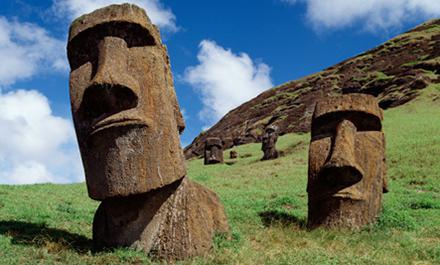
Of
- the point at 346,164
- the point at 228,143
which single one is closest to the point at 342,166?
the point at 346,164

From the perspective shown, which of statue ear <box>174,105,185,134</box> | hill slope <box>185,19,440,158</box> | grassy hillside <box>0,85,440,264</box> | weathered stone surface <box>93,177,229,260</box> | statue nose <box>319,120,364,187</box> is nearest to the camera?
grassy hillside <box>0,85,440,264</box>

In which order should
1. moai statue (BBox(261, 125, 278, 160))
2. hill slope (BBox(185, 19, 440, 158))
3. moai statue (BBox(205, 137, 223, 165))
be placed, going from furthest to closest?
hill slope (BBox(185, 19, 440, 158)) < moai statue (BBox(205, 137, 223, 165)) < moai statue (BBox(261, 125, 278, 160))

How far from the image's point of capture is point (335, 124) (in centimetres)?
1023

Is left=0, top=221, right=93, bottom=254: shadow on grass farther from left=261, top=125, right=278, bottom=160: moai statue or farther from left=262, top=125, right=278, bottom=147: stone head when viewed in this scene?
left=262, top=125, right=278, bottom=147: stone head

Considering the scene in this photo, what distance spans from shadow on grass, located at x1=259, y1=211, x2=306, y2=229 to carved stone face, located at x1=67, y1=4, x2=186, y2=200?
3.69m

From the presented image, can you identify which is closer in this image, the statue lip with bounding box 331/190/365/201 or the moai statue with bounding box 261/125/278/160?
the statue lip with bounding box 331/190/365/201

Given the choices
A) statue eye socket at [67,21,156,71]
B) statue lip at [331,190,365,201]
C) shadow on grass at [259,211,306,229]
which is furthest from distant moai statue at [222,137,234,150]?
statue eye socket at [67,21,156,71]

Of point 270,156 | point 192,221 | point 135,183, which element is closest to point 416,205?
point 192,221

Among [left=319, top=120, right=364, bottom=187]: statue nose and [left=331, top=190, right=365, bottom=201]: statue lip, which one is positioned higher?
[left=319, top=120, right=364, bottom=187]: statue nose

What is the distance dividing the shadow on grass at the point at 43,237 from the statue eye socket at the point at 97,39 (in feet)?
7.83

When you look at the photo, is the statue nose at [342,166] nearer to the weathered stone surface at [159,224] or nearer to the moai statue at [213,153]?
the weathered stone surface at [159,224]

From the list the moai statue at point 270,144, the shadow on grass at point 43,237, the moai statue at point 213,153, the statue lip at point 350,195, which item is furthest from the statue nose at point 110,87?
the moai statue at point 213,153

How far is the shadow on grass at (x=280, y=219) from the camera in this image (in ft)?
32.2

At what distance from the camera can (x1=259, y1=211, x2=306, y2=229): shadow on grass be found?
982 cm
